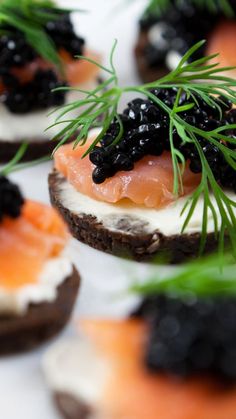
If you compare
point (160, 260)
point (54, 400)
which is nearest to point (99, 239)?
point (160, 260)

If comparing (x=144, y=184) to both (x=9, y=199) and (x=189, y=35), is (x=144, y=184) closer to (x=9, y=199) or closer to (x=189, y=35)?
(x=9, y=199)

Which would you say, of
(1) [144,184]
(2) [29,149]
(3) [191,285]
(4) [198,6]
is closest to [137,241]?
(1) [144,184]

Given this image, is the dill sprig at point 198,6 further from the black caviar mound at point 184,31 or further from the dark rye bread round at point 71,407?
the dark rye bread round at point 71,407

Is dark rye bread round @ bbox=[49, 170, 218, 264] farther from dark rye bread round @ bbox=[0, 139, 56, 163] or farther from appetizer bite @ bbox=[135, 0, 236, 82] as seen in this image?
appetizer bite @ bbox=[135, 0, 236, 82]

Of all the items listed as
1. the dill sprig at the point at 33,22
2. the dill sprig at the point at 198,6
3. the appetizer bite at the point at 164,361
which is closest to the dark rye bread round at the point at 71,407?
the appetizer bite at the point at 164,361

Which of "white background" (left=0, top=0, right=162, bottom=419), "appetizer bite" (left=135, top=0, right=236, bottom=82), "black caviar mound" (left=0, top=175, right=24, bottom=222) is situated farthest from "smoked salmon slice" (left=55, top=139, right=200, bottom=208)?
"appetizer bite" (left=135, top=0, right=236, bottom=82)
